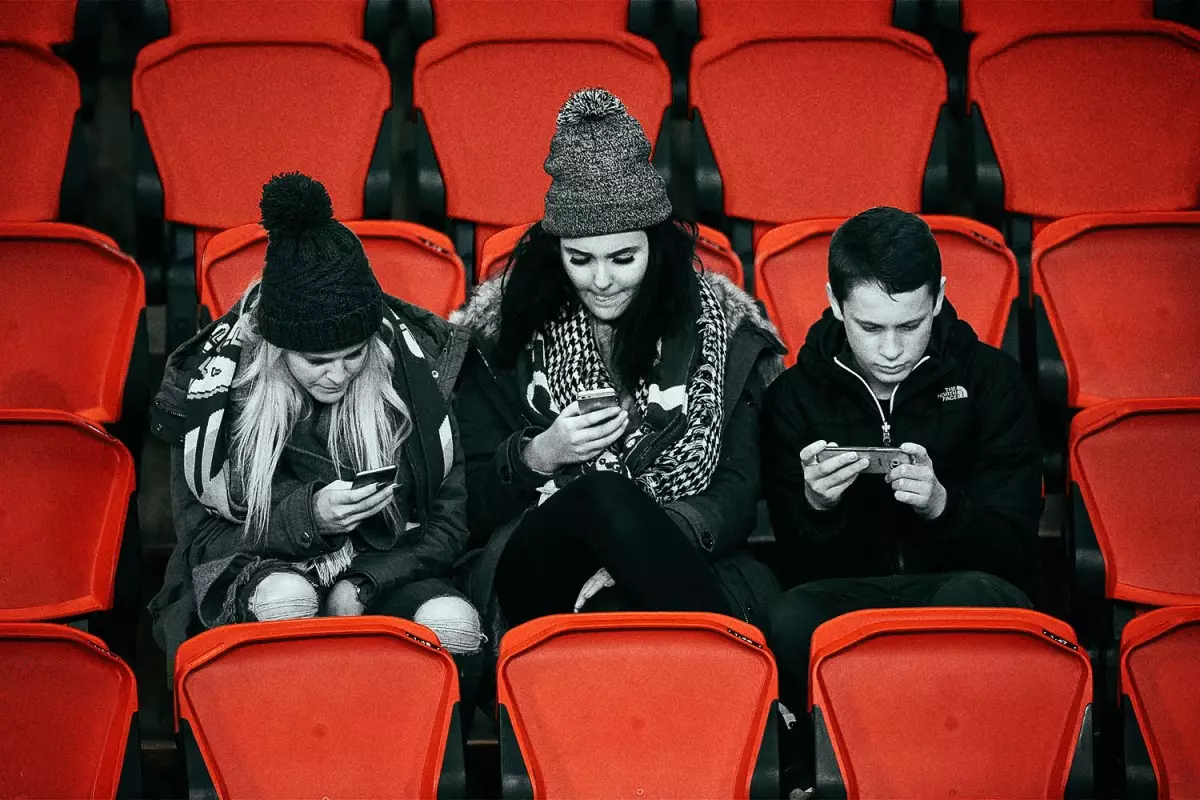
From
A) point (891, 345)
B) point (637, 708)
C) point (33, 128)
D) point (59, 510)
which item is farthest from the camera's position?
point (33, 128)

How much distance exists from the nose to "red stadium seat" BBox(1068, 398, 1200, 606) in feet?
0.92

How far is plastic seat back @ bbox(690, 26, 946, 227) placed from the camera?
2.44 metres

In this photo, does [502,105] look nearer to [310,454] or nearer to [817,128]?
[817,128]

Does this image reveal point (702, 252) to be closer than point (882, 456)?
No

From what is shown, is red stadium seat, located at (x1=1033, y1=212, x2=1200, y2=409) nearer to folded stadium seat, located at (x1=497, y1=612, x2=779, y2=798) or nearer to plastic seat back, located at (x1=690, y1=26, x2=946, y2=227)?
plastic seat back, located at (x1=690, y1=26, x2=946, y2=227)

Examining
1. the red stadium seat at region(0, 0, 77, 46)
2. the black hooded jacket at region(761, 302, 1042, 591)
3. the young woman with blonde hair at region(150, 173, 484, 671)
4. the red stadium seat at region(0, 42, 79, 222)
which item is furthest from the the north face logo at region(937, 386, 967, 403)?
the red stadium seat at region(0, 0, 77, 46)

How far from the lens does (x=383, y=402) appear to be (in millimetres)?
1825

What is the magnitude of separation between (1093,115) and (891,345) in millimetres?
877

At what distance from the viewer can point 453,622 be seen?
1.75 meters

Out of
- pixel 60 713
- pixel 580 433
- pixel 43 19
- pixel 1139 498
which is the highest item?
pixel 43 19

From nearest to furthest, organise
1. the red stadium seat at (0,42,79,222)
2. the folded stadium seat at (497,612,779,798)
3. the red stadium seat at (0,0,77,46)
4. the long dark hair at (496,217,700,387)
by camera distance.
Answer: the folded stadium seat at (497,612,779,798), the long dark hair at (496,217,700,387), the red stadium seat at (0,42,79,222), the red stadium seat at (0,0,77,46)

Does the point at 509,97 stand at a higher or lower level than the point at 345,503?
higher

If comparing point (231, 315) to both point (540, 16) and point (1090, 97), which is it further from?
point (1090, 97)

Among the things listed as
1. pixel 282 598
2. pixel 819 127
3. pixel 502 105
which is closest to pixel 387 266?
pixel 502 105
